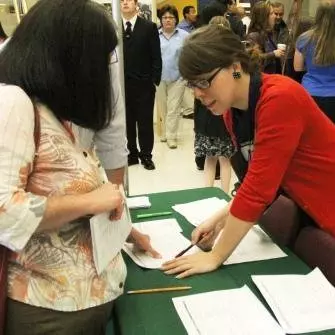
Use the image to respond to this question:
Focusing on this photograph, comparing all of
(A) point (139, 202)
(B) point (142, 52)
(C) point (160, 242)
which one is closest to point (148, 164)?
(B) point (142, 52)

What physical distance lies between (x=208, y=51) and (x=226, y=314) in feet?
2.10

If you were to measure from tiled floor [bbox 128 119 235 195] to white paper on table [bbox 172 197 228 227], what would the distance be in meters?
1.78

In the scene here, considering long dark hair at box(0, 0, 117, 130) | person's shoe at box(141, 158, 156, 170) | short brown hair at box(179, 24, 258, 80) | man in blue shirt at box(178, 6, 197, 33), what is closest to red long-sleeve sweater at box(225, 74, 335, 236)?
short brown hair at box(179, 24, 258, 80)

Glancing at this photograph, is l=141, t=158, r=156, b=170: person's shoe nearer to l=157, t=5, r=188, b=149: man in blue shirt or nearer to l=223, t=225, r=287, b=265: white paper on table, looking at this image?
l=157, t=5, r=188, b=149: man in blue shirt

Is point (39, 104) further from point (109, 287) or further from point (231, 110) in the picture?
point (231, 110)

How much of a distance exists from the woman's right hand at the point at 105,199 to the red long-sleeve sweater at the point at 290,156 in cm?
41

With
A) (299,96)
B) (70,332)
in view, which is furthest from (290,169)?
(70,332)

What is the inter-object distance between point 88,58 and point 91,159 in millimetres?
214

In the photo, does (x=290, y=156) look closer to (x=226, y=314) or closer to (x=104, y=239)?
(x=226, y=314)

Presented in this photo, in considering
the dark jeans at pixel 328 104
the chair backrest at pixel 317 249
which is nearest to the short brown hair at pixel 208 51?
the chair backrest at pixel 317 249

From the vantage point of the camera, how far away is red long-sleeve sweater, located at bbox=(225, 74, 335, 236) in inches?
44.9

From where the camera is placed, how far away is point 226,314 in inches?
39.6

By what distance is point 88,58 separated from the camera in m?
0.84

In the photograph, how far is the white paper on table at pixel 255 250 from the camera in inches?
49.6
